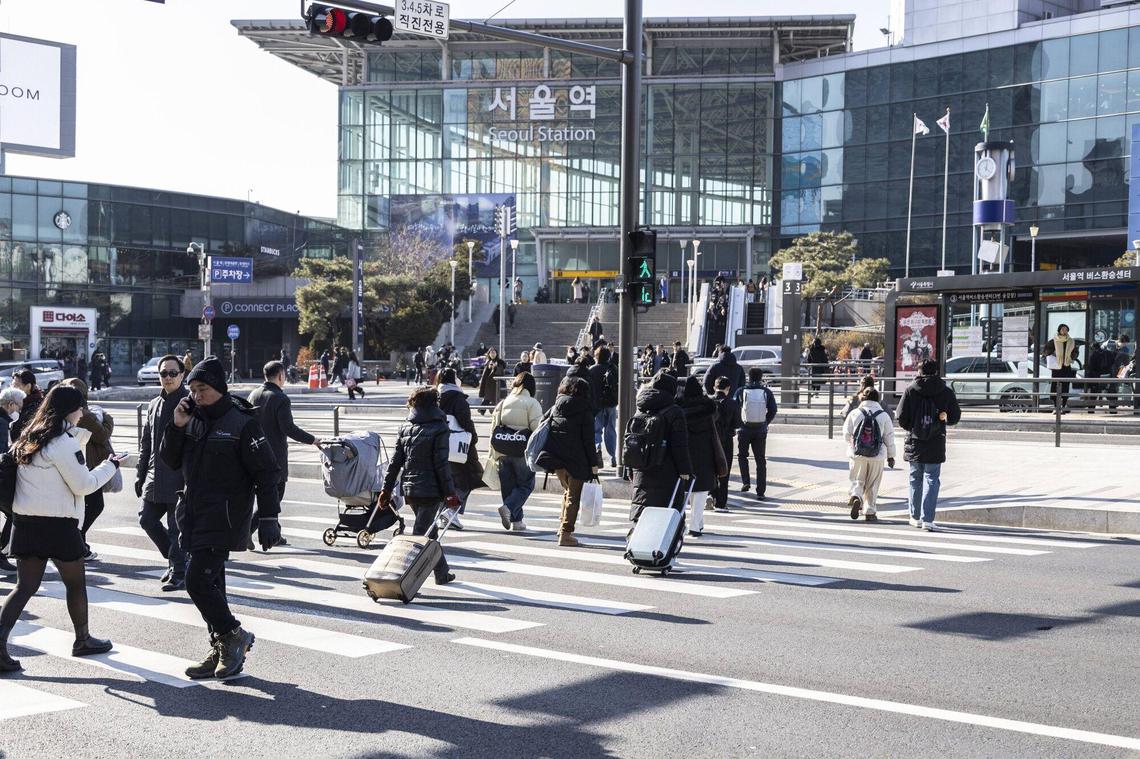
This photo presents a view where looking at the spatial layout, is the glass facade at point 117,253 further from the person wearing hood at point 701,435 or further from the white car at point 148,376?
the person wearing hood at point 701,435

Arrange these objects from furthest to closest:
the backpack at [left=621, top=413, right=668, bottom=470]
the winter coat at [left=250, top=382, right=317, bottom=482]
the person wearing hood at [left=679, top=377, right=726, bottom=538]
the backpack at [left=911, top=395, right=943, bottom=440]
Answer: the backpack at [left=911, top=395, right=943, bottom=440] < the person wearing hood at [left=679, top=377, right=726, bottom=538] < the winter coat at [left=250, top=382, right=317, bottom=482] < the backpack at [left=621, top=413, right=668, bottom=470]

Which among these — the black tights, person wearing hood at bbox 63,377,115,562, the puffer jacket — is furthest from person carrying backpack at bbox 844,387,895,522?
the puffer jacket

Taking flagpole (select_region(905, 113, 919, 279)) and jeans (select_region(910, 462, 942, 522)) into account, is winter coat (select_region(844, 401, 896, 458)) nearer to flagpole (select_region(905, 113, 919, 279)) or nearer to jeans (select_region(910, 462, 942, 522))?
jeans (select_region(910, 462, 942, 522))

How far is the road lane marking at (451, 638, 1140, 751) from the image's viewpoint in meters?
5.81

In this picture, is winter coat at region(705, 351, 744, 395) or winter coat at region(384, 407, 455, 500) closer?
winter coat at region(384, 407, 455, 500)

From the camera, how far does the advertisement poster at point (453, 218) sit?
3349 inches

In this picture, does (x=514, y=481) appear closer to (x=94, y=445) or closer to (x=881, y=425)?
(x=881, y=425)

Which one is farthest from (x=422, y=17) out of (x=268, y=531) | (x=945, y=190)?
(x=945, y=190)

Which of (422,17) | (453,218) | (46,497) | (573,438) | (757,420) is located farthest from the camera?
(453,218)

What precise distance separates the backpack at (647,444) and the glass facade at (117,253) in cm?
5699

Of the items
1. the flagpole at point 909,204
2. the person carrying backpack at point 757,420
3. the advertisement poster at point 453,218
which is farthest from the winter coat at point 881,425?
the advertisement poster at point 453,218

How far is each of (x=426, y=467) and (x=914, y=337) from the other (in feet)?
57.0

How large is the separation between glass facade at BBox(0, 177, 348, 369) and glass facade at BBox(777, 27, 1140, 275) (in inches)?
1287

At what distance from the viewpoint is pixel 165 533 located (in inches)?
425
